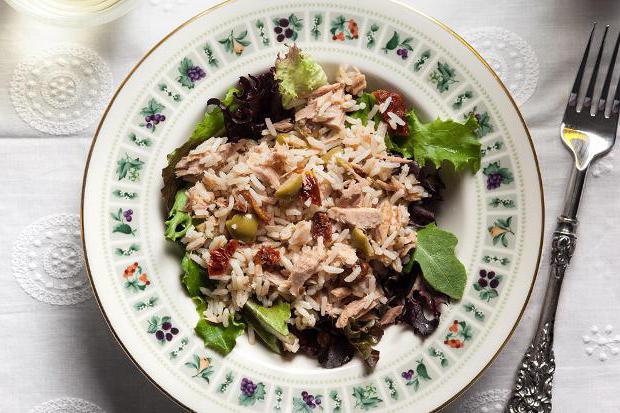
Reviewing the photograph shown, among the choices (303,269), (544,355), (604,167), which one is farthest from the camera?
(604,167)

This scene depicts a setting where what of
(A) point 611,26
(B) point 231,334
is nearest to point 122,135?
(B) point 231,334

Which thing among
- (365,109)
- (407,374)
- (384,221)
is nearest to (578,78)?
(365,109)

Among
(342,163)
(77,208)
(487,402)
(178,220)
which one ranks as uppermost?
(342,163)

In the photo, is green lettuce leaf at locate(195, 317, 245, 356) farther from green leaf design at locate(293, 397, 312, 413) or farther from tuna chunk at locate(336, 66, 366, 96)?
tuna chunk at locate(336, 66, 366, 96)

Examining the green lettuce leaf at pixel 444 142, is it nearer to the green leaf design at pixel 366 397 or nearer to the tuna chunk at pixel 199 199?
the tuna chunk at pixel 199 199

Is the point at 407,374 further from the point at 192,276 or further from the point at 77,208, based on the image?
the point at 77,208

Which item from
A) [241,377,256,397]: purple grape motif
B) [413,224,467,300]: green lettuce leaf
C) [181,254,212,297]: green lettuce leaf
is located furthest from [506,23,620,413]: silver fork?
[181,254,212,297]: green lettuce leaf
